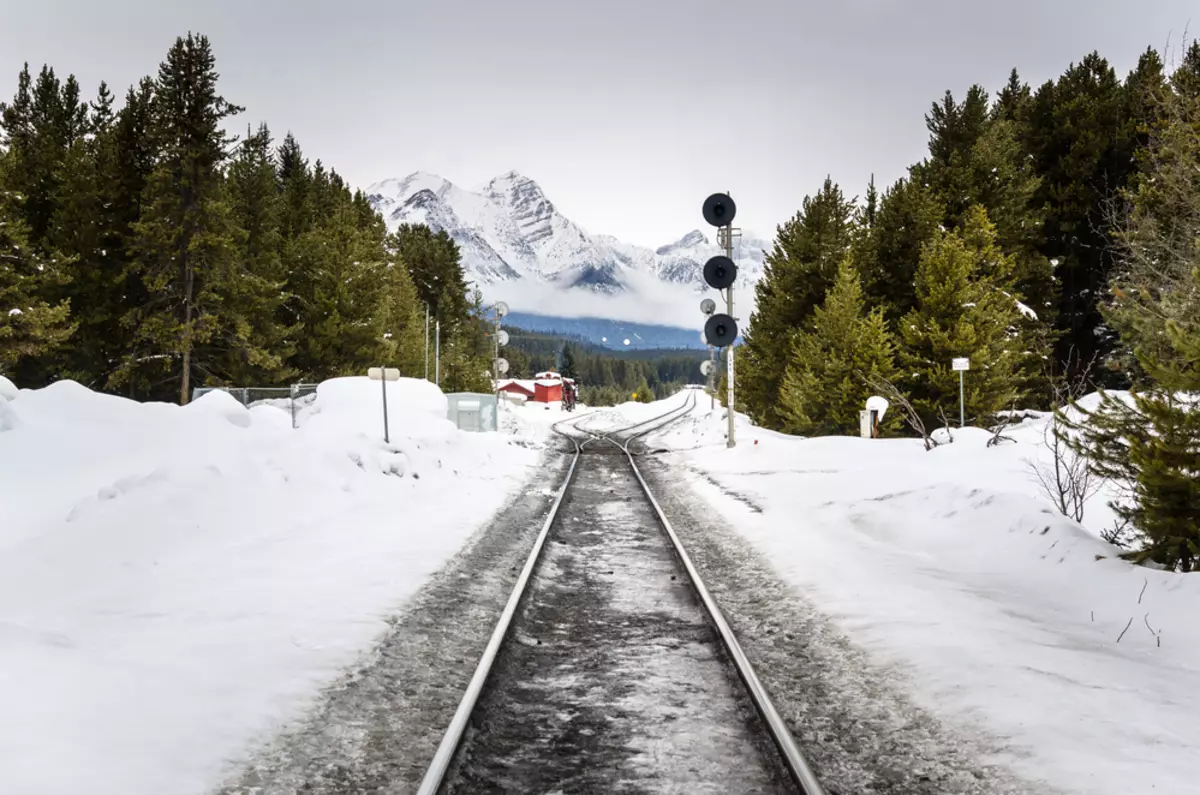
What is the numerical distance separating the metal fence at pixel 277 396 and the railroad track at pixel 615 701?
54.1ft

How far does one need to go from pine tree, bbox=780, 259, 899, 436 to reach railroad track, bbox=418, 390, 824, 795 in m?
16.7

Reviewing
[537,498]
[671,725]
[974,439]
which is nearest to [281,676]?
[671,725]

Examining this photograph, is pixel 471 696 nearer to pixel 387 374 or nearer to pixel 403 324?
pixel 387 374

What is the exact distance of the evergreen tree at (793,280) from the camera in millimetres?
29922

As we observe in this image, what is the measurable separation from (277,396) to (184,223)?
11215 millimetres

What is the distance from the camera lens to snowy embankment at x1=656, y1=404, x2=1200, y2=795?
387 cm

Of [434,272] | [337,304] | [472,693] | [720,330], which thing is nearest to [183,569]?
[472,693]

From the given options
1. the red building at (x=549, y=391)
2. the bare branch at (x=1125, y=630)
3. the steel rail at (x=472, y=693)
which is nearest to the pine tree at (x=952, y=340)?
the bare branch at (x=1125, y=630)

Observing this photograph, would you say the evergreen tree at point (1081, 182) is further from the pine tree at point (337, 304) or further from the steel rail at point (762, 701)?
the pine tree at point (337, 304)

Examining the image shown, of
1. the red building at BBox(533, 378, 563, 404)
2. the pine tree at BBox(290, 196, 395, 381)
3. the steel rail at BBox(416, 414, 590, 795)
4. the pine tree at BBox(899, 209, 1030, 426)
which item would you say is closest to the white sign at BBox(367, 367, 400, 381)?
the steel rail at BBox(416, 414, 590, 795)

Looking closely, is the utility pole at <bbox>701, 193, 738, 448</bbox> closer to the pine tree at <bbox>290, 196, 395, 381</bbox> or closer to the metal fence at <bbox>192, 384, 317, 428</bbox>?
the metal fence at <bbox>192, 384, 317, 428</bbox>

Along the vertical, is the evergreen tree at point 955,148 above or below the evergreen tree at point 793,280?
above

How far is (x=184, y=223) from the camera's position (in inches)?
1219

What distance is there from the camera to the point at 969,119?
32469mm
